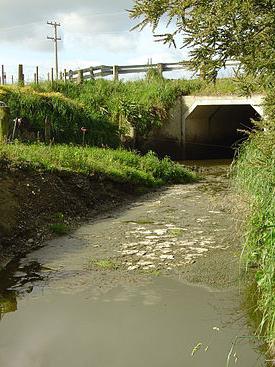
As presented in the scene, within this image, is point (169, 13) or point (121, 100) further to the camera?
point (121, 100)

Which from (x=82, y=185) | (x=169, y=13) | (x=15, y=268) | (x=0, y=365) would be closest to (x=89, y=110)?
(x=82, y=185)

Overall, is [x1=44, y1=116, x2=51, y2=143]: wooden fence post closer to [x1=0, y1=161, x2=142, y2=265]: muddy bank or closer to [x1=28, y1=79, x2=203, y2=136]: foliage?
[x1=28, y1=79, x2=203, y2=136]: foliage

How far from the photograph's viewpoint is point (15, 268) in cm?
861

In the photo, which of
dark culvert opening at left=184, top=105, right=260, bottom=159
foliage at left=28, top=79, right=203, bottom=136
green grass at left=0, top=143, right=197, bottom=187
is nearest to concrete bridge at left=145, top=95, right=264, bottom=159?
dark culvert opening at left=184, top=105, right=260, bottom=159

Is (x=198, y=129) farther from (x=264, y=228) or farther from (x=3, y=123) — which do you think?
(x=264, y=228)

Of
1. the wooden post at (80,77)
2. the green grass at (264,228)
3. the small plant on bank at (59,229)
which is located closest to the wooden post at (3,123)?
the small plant on bank at (59,229)

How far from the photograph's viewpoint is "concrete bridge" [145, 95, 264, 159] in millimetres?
24406

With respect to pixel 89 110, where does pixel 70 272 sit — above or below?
below

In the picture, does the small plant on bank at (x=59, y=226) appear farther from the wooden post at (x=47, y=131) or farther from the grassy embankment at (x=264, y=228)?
the wooden post at (x=47, y=131)

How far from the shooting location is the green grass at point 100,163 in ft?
41.8

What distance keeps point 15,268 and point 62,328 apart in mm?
Answer: 2549

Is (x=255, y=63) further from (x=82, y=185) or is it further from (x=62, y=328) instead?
(x=82, y=185)

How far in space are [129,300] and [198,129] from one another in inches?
778

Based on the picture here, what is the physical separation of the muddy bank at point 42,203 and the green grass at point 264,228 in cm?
422
